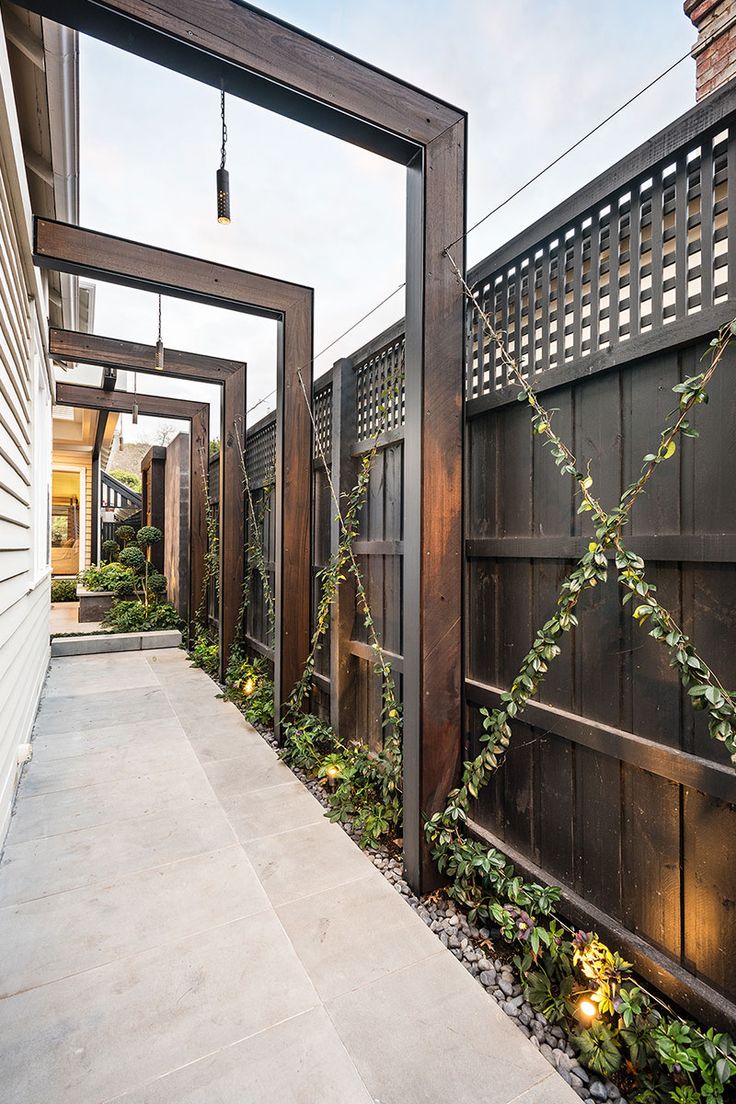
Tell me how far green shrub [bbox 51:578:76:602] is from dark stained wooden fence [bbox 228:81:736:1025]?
1036 centimetres

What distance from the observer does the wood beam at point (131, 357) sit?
423 cm

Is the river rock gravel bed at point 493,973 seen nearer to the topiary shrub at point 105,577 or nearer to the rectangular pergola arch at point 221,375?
the rectangular pergola arch at point 221,375

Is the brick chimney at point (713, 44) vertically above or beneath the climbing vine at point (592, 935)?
above

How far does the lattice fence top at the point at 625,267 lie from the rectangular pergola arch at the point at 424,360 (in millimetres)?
194

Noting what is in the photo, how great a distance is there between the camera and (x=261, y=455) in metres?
4.32

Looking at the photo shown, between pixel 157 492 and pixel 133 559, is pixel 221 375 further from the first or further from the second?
pixel 157 492

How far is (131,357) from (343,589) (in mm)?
Result: 3174

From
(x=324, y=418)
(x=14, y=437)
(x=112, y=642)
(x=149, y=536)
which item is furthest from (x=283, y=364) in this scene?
(x=149, y=536)

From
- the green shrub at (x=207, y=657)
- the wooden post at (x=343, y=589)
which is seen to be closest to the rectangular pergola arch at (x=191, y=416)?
the green shrub at (x=207, y=657)

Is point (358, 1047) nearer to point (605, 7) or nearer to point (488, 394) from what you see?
point (488, 394)

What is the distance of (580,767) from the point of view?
1410mm

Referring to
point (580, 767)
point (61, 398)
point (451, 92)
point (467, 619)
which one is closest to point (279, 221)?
point (451, 92)

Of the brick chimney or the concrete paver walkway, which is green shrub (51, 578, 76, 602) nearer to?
the concrete paver walkway

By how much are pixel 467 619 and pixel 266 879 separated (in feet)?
3.86
